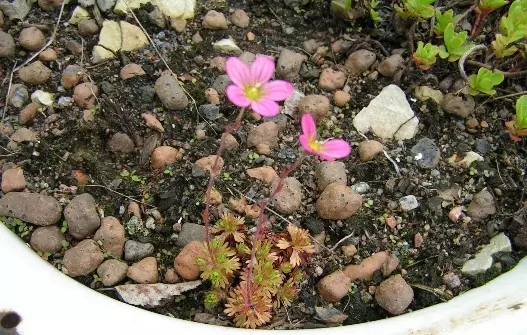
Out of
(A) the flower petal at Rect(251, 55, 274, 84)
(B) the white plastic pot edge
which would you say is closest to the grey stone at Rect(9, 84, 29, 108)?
(B) the white plastic pot edge

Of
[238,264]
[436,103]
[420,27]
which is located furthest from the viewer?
[420,27]

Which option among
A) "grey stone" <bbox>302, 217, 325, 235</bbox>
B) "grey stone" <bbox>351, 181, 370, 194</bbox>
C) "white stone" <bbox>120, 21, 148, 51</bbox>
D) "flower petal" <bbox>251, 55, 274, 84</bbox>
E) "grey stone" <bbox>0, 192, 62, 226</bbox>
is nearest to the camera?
"flower petal" <bbox>251, 55, 274, 84</bbox>

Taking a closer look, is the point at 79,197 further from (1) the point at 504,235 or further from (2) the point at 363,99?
(1) the point at 504,235

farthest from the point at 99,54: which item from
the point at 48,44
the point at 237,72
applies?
the point at 237,72

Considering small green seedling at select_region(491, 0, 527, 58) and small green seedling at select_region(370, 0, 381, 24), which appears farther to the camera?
small green seedling at select_region(370, 0, 381, 24)

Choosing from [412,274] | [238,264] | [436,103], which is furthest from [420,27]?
[238,264]

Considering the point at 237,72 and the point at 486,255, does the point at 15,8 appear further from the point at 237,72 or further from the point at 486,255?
the point at 486,255

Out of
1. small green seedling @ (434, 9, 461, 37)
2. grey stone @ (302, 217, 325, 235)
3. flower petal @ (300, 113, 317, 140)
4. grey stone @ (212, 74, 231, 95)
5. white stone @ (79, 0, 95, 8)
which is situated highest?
flower petal @ (300, 113, 317, 140)

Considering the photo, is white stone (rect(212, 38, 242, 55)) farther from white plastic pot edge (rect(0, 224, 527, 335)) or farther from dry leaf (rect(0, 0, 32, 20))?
white plastic pot edge (rect(0, 224, 527, 335))
